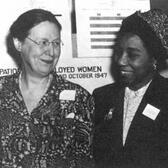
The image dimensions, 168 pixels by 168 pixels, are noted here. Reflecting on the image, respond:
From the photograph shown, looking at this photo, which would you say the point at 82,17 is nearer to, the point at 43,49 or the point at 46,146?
the point at 43,49

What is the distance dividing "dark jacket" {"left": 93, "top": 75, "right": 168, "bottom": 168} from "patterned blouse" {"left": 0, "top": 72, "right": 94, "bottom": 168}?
0.05 meters

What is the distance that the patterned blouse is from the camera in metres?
1.06

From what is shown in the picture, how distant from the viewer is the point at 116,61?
1.17 m

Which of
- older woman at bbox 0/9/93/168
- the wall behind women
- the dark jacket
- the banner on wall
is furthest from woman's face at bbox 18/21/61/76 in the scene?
the wall behind women

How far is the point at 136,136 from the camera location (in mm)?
1100

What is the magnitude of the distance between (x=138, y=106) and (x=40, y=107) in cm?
31

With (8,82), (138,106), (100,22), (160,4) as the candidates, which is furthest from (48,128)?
(160,4)

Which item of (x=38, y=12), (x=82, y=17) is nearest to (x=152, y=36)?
(x=82, y=17)

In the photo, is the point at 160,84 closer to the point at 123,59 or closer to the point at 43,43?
the point at 123,59

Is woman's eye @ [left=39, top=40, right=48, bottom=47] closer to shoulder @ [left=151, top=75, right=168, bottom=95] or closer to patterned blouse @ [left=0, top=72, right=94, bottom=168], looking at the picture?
patterned blouse @ [left=0, top=72, right=94, bottom=168]

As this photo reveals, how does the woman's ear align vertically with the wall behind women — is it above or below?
below

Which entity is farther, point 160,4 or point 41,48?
point 160,4

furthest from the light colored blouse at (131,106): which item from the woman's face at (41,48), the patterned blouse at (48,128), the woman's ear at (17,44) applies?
the woman's ear at (17,44)

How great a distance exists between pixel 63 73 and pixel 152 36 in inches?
A: 12.4
